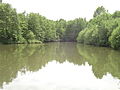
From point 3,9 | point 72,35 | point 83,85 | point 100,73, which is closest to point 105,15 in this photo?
point 72,35

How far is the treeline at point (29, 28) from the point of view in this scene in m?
61.4

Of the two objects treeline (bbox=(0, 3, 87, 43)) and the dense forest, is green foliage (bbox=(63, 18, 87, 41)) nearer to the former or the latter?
treeline (bbox=(0, 3, 87, 43))

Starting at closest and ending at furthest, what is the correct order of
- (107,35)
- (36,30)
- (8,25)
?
(107,35) → (8,25) → (36,30)

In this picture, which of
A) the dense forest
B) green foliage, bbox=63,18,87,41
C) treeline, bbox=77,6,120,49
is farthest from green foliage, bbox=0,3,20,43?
green foliage, bbox=63,18,87,41

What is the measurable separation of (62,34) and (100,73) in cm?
8394

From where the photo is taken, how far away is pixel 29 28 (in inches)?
2940

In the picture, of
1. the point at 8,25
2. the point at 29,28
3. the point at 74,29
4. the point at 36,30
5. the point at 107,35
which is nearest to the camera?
the point at 107,35

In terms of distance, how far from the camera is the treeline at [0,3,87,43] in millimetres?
61406

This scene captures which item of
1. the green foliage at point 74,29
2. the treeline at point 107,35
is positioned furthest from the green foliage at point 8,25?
the green foliage at point 74,29

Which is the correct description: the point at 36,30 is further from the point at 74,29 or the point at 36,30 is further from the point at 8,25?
the point at 74,29

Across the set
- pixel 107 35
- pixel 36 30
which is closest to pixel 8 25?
pixel 36 30

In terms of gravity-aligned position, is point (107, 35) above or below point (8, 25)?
below

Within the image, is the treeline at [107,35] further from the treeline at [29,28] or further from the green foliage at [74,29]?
the green foliage at [74,29]

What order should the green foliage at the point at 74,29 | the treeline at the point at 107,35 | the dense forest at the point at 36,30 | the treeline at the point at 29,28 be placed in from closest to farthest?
the treeline at the point at 107,35, the dense forest at the point at 36,30, the treeline at the point at 29,28, the green foliage at the point at 74,29
